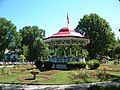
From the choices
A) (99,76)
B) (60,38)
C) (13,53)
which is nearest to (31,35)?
(13,53)

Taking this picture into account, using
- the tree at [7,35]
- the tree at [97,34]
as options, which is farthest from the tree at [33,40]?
the tree at [97,34]

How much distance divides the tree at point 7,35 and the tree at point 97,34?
25.4 m

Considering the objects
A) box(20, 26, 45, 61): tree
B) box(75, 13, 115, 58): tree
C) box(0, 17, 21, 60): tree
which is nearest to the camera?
box(75, 13, 115, 58): tree

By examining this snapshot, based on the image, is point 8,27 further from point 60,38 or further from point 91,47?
point 60,38

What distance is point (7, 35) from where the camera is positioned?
75.5 m

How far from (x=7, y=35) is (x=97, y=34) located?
31.5m

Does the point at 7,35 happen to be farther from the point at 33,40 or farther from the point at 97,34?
the point at 97,34

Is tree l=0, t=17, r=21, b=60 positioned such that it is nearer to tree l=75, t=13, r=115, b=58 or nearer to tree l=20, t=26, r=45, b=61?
tree l=20, t=26, r=45, b=61

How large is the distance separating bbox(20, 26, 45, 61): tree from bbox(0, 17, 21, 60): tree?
964 cm

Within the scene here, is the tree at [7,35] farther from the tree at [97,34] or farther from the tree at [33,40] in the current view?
the tree at [97,34]

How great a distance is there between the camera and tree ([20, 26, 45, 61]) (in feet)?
283

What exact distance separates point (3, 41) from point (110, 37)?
35079 millimetres

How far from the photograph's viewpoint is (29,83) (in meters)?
19.0

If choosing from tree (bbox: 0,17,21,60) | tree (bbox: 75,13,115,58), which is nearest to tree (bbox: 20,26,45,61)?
tree (bbox: 0,17,21,60)
